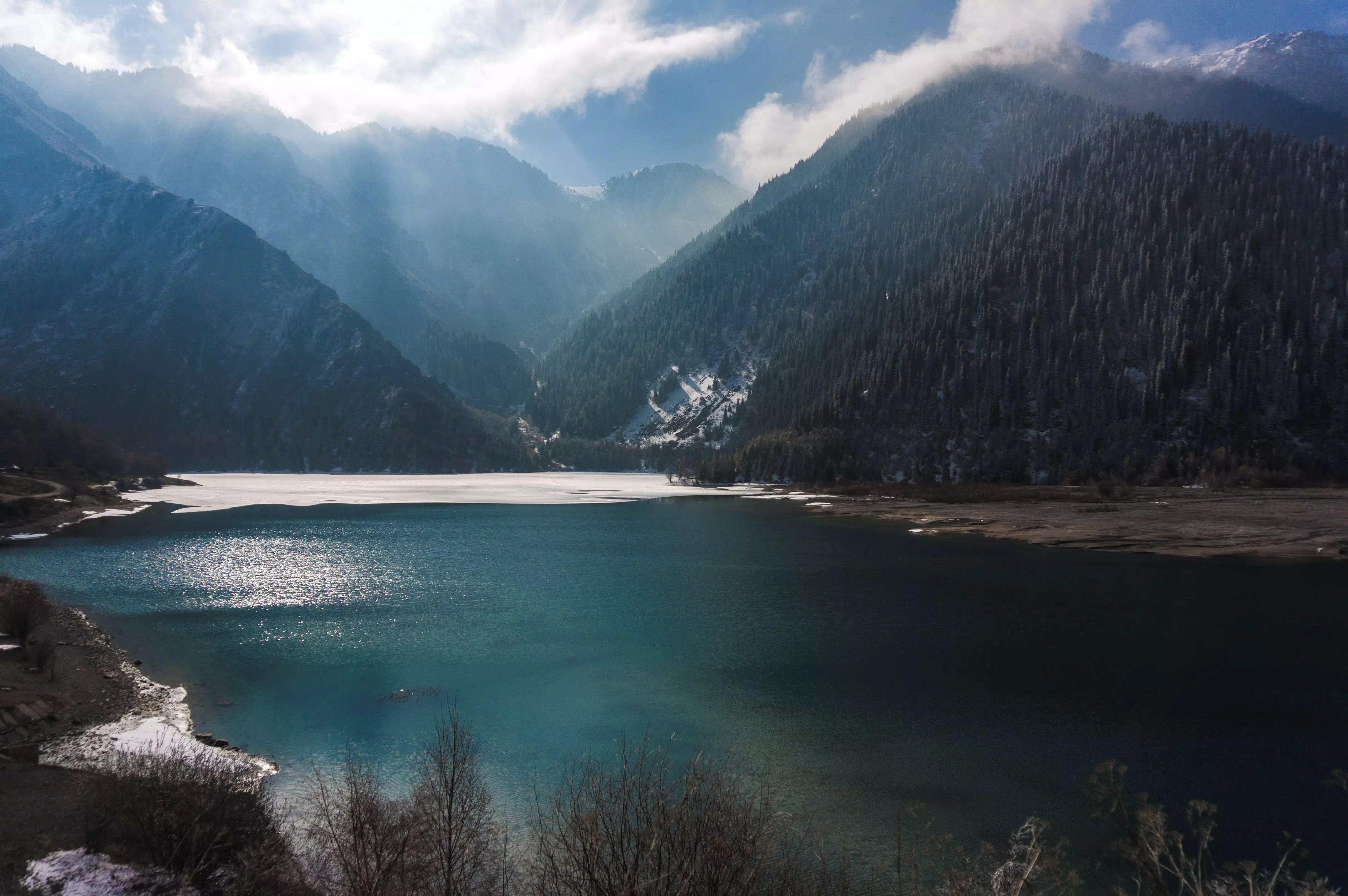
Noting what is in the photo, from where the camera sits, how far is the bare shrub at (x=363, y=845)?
11.0 meters

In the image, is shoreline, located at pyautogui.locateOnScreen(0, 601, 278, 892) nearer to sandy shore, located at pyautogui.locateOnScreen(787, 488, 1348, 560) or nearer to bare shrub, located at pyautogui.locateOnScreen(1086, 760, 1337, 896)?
bare shrub, located at pyautogui.locateOnScreen(1086, 760, 1337, 896)

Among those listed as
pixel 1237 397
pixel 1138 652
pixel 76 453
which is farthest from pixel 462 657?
pixel 1237 397

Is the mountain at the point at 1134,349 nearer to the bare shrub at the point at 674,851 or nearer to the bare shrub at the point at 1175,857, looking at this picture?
the bare shrub at the point at 1175,857

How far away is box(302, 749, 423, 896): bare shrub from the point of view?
10953 mm

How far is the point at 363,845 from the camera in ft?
37.7

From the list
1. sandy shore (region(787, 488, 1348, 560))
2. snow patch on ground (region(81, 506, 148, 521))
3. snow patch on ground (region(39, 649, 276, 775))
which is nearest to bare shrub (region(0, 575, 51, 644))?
snow patch on ground (region(39, 649, 276, 775))

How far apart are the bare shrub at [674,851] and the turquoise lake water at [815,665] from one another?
3.60 metres

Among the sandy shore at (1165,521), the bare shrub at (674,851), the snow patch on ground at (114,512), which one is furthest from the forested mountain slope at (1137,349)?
the bare shrub at (674,851)

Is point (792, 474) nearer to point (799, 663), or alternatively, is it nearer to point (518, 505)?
point (518, 505)

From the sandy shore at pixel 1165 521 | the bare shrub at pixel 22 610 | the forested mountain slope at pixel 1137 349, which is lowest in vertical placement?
the sandy shore at pixel 1165 521

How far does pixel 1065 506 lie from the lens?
101 metres

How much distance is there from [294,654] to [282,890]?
22.9 m

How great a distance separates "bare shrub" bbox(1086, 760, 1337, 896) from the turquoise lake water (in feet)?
2.38

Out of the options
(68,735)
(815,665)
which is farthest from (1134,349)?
(68,735)
